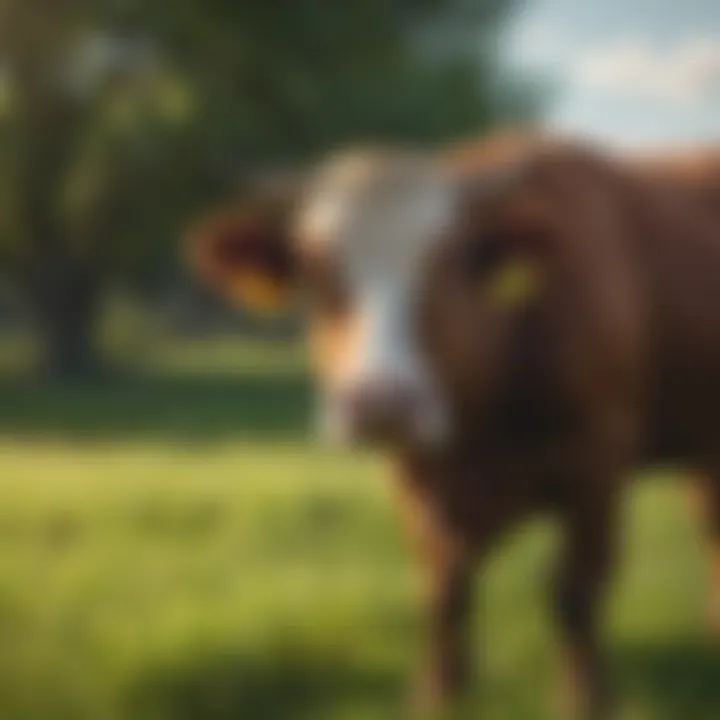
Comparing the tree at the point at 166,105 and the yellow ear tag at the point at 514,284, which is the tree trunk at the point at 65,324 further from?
the yellow ear tag at the point at 514,284

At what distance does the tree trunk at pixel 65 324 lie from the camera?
2.34ft

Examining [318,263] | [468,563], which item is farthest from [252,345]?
[468,563]

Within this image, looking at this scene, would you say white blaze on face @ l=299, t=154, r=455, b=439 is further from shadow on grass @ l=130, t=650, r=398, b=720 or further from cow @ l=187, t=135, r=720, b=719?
shadow on grass @ l=130, t=650, r=398, b=720

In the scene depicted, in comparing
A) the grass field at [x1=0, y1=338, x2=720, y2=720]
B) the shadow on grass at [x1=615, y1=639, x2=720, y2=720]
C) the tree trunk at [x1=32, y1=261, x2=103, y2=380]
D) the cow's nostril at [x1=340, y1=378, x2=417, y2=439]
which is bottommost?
the shadow on grass at [x1=615, y1=639, x2=720, y2=720]

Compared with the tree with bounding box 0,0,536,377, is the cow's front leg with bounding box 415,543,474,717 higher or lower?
lower

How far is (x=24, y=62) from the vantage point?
29.2 inches

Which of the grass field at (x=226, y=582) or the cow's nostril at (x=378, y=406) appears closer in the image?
the cow's nostril at (x=378, y=406)

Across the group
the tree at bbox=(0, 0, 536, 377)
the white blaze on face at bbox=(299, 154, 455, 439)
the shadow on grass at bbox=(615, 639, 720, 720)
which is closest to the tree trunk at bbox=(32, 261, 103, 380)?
the tree at bbox=(0, 0, 536, 377)

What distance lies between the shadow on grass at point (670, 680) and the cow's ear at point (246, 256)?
1.03ft

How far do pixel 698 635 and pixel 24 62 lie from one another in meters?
0.57

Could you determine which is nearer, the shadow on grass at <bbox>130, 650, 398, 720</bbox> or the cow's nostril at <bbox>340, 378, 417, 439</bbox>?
the cow's nostril at <bbox>340, 378, 417, 439</bbox>

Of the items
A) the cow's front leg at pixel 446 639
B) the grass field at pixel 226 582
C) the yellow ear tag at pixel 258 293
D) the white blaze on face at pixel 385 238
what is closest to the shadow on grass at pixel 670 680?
the grass field at pixel 226 582

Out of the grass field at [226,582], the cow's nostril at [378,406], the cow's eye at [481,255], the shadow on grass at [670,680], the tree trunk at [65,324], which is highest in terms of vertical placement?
the cow's eye at [481,255]

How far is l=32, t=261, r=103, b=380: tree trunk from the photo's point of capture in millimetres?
713
